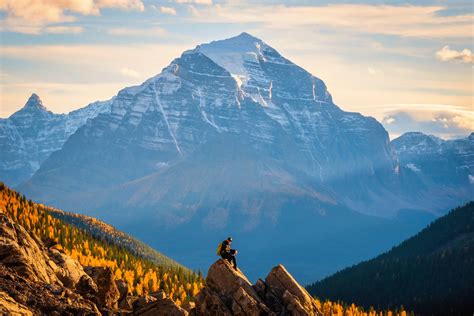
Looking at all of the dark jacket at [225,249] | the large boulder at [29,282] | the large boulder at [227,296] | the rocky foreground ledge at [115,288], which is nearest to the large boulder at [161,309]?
the rocky foreground ledge at [115,288]

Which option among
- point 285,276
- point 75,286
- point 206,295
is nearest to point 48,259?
point 75,286

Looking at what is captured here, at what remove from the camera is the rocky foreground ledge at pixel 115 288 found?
395 feet

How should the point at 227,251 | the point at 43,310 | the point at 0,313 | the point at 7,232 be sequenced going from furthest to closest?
the point at 227,251 → the point at 7,232 → the point at 43,310 → the point at 0,313

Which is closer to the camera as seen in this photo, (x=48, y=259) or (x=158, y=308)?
(x=48, y=259)

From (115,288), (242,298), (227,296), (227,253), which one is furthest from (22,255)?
(227,253)

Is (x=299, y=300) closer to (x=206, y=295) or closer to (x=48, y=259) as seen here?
(x=206, y=295)

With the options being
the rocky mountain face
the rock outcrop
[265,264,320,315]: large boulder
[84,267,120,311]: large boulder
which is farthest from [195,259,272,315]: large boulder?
[84,267,120,311]: large boulder

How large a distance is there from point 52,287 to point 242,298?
3539 centimetres

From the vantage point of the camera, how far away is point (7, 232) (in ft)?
411

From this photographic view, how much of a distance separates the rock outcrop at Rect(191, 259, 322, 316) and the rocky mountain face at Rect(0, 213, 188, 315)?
224 inches

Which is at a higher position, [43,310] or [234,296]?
[234,296]

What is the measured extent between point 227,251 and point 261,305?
416 inches

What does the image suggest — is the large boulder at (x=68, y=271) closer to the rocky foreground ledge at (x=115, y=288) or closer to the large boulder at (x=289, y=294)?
the rocky foreground ledge at (x=115, y=288)

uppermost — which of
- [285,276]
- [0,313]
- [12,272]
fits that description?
[285,276]
